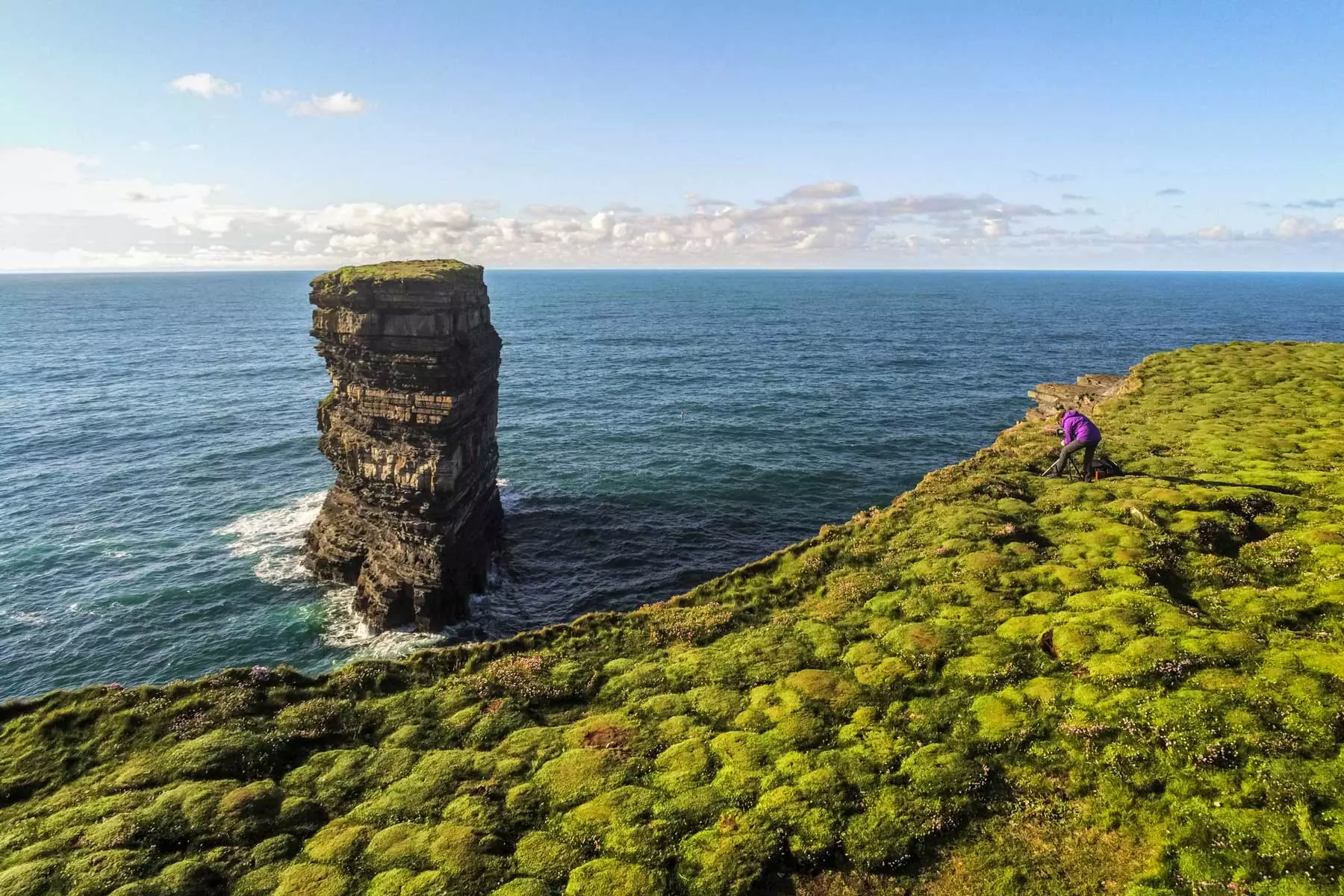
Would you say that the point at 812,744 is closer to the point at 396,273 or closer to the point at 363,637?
the point at 363,637

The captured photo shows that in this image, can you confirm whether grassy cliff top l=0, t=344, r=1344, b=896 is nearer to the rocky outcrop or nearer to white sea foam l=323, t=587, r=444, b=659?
white sea foam l=323, t=587, r=444, b=659

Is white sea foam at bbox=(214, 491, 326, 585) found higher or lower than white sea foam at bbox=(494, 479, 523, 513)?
lower

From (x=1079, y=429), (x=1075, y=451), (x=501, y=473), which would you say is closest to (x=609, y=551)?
(x=501, y=473)

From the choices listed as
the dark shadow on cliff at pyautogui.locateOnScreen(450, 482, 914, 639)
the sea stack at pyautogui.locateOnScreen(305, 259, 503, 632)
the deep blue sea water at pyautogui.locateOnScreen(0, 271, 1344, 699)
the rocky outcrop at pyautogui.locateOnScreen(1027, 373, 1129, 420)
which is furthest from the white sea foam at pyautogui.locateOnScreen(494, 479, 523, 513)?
the rocky outcrop at pyautogui.locateOnScreen(1027, 373, 1129, 420)

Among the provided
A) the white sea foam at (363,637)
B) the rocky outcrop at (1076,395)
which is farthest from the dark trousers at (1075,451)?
the white sea foam at (363,637)

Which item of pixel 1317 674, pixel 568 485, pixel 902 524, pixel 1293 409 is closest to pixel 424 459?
pixel 568 485

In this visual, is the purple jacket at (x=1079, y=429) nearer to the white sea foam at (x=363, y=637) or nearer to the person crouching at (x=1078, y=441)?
the person crouching at (x=1078, y=441)
